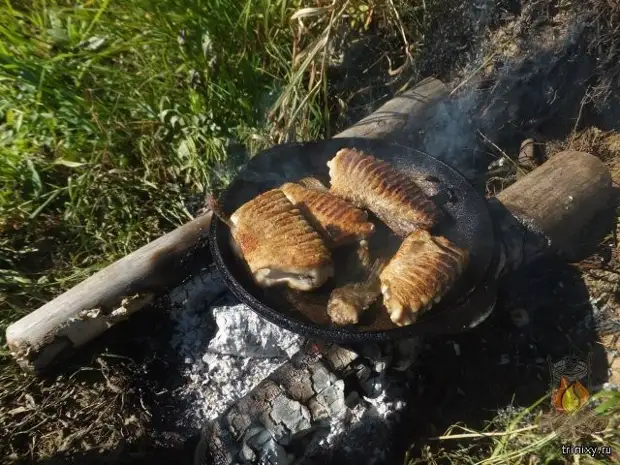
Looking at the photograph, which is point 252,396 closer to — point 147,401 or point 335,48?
point 147,401

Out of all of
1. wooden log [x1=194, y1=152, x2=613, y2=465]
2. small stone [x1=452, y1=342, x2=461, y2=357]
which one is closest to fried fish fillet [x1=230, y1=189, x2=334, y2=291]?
wooden log [x1=194, y1=152, x2=613, y2=465]

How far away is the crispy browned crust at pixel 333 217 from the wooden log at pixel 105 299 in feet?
2.64

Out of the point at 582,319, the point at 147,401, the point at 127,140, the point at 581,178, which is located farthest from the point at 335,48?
the point at 147,401

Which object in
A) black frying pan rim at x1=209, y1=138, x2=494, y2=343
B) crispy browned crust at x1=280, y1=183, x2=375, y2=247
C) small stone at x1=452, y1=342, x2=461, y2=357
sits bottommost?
small stone at x1=452, y1=342, x2=461, y2=357

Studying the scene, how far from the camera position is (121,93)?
386 centimetres

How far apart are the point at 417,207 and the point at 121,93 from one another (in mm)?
2548

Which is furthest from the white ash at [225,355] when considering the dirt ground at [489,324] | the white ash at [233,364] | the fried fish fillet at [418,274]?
the fried fish fillet at [418,274]

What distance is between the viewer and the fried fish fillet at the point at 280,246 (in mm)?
2604

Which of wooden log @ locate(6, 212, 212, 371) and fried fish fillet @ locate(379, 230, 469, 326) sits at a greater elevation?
fried fish fillet @ locate(379, 230, 469, 326)

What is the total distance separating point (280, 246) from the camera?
8.70 feet

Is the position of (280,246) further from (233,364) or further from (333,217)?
(233,364)

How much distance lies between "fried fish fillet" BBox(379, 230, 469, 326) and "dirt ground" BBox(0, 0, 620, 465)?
86cm

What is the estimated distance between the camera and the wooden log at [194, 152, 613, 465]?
8.62ft

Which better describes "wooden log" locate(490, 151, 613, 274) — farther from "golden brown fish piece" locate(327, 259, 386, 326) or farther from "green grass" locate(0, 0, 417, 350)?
"green grass" locate(0, 0, 417, 350)
